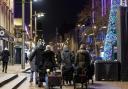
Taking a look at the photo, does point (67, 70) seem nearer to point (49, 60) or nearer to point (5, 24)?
point (49, 60)

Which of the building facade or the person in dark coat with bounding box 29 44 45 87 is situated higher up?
the building facade

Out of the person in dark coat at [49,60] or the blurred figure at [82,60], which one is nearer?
the blurred figure at [82,60]

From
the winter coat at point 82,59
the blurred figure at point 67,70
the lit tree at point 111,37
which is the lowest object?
the blurred figure at point 67,70

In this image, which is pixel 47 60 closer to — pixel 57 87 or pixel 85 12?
pixel 57 87

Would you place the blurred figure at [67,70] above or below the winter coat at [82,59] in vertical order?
below

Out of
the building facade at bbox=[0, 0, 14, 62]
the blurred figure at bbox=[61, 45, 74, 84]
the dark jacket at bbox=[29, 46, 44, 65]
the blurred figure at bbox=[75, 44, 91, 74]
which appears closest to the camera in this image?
the blurred figure at bbox=[75, 44, 91, 74]

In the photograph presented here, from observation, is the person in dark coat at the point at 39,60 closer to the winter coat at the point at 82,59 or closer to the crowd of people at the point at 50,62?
the crowd of people at the point at 50,62

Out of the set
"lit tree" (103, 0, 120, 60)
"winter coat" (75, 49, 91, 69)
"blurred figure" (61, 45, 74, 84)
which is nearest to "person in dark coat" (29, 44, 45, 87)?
"blurred figure" (61, 45, 74, 84)

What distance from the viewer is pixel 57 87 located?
950 inches

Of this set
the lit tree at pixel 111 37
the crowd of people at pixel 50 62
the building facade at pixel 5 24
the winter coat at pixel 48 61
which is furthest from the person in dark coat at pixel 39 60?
the building facade at pixel 5 24

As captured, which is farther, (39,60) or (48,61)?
(39,60)

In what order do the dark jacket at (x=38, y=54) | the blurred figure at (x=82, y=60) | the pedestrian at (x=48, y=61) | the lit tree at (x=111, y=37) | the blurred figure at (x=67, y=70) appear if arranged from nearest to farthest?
1. the blurred figure at (x=82, y=60)
2. the pedestrian at (x=48, y=61)
3. the dark jacket at (x=38, y=54)
4. the blurred figure at (x=67, y=70)
5. the lit tree at (x=111, y=37)

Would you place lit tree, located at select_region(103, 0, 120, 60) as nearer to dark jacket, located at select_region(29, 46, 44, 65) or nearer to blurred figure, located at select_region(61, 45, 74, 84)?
blurred figure, located at select_region(61, 45, 74, 84)

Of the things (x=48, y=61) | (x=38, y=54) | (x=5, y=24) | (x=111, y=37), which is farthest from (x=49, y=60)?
(x=5, y=24)
